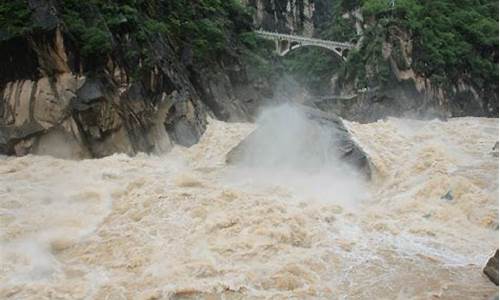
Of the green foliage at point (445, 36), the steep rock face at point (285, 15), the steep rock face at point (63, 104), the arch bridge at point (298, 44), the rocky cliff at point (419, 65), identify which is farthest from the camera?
the steep rock face at point (285, 15)

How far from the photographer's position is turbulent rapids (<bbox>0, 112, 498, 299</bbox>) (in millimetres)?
9836

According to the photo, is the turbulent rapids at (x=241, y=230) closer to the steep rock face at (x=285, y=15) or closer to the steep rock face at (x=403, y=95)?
the steep rock face at (x=403, y=95)

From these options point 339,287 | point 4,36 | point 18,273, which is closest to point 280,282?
point 339,287

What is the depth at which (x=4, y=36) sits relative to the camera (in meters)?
16.9

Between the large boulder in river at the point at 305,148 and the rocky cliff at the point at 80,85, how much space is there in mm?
3257

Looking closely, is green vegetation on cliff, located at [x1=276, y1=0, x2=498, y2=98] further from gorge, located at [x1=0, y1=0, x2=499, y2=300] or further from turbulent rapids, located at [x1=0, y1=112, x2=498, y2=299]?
turbulent rapids, located at [x1=0, y1=112, x2=498, y2=299]

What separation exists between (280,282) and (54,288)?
4.06 meters

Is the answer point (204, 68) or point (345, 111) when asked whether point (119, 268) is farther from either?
point (345, 111)

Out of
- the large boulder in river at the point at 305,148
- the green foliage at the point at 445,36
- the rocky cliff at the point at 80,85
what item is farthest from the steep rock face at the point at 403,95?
the rocky cliff at the point at 80,85

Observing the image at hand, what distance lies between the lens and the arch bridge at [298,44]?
43.2m

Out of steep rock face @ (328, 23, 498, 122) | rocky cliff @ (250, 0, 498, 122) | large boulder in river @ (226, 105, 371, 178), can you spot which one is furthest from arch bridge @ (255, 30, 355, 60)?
large boulder in river @ (226, 105, 371, 178)

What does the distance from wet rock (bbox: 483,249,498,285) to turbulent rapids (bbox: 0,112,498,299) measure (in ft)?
0.45

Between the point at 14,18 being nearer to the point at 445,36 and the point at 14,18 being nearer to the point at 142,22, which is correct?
the point at 142,22

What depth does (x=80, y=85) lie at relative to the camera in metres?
17.8
